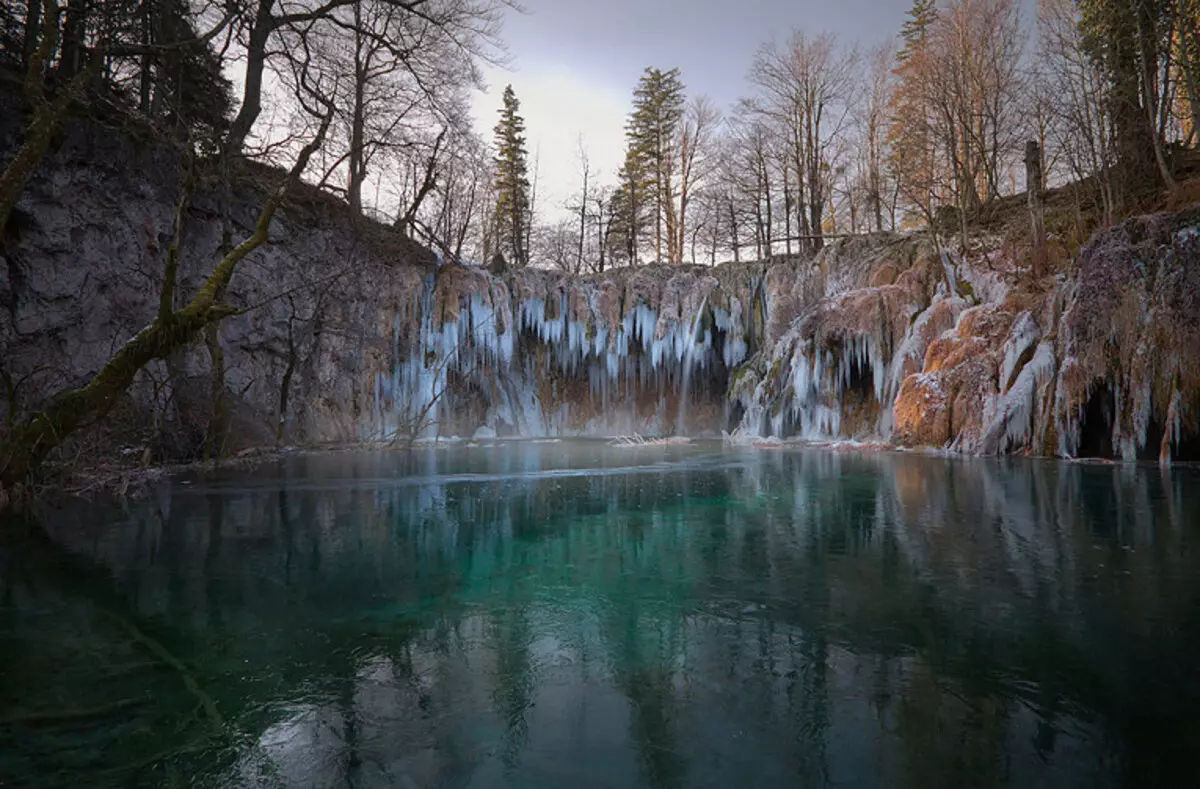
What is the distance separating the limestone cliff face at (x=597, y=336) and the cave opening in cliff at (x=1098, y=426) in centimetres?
4

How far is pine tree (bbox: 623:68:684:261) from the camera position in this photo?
27047 millimetres

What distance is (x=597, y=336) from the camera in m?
21.0

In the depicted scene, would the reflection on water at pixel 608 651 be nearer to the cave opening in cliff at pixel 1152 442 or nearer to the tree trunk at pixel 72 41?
the cave opening in cliff at pixel 1152 442

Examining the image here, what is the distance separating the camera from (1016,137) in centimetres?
1673

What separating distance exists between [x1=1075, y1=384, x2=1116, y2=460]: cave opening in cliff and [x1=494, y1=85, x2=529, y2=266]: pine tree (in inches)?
926

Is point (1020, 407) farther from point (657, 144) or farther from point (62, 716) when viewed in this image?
point (657, 144)

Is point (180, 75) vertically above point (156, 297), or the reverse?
point (180, 75)

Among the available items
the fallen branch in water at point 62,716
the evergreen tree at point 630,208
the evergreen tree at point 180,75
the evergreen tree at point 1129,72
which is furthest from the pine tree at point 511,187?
the fallen branch in water at point 62,716

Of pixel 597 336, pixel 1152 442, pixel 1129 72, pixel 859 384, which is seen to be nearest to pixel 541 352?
pixel 597 336

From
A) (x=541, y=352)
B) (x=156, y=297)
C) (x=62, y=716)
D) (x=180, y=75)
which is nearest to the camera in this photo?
(x=62, y=716)

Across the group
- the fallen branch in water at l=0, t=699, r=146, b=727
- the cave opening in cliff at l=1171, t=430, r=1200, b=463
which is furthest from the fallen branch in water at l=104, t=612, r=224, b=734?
the cave opening in cliff at l=1171, t=430, r=1200, b=463

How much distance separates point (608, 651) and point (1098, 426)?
1172 centimetres

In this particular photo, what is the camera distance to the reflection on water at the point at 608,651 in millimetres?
1685

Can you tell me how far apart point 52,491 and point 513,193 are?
26.0 m
